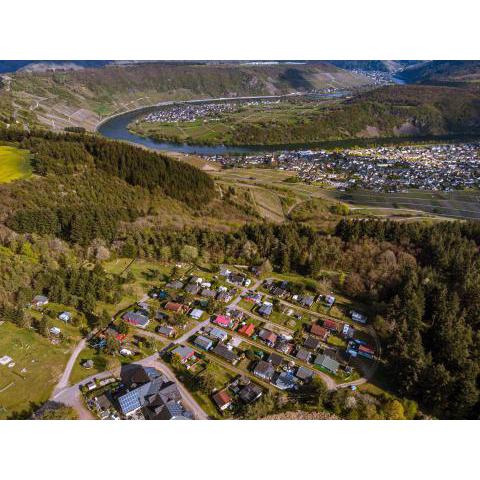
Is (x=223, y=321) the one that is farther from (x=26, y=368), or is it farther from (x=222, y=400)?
(x=26, y=368)

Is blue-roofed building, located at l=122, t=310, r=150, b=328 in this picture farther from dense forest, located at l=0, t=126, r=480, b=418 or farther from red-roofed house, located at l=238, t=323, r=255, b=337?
red-roofed house, located at l=238, t=323, r=255, b=337

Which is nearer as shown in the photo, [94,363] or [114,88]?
[94,363]

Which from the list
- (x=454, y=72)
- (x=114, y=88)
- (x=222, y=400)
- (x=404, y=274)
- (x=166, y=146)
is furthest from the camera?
(x=454, y=72)

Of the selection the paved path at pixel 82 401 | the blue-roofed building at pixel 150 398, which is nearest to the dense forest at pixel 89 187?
the paved path at pixel 82 401

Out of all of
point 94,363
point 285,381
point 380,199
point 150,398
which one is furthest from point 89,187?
point 380,199

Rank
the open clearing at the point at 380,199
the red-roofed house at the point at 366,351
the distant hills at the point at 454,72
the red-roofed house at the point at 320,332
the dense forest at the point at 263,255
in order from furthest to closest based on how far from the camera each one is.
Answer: the distant hills at the point at 454,72 < the open clearing at the point at 380,199 < the red-roofed house at the point at 320,332 < the red-roofed house at the point at 366,351 < the dense forest at the point at 263,255

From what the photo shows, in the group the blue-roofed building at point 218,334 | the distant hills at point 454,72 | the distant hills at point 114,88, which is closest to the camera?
the blue-roofed building at point 218,334

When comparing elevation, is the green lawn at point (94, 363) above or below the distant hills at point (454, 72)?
below

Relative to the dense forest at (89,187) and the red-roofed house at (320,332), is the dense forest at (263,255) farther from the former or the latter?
the red-roofed house at (320,332)
